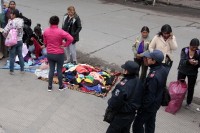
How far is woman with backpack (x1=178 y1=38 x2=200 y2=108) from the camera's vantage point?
614 centimetres

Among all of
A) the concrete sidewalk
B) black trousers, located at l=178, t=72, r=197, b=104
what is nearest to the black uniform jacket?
black trousers, located at l=178, t=72, r=197, b=104

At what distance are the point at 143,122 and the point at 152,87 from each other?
61 cm

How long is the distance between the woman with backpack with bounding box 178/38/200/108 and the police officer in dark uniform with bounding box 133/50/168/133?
1.69 meters

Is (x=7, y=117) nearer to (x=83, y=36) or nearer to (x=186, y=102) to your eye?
(x=186, y=102)

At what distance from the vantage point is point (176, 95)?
6.29 m

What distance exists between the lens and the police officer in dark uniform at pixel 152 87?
14.9 ft

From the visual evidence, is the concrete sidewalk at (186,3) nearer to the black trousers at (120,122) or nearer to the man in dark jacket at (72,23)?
the man in dark jacket at (72,23)

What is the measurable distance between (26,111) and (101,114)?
Answer: 55.9 inches

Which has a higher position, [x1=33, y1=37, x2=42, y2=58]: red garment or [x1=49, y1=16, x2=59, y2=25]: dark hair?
[x1=49, y1=16, x2=59, y2=25]: dark hair

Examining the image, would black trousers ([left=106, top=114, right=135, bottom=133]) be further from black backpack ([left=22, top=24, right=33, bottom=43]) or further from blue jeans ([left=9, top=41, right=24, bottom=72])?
black backpack ([left=22, top=24, right=33, bottom=43])

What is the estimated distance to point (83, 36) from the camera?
1116cm

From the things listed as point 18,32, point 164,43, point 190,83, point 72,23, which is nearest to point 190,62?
point 190,83

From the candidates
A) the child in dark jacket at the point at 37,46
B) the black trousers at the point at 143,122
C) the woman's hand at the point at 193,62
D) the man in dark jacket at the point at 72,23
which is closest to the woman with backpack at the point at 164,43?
the woman's hand at the point at 193,62

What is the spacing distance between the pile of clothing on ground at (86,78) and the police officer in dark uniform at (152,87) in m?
2.26
